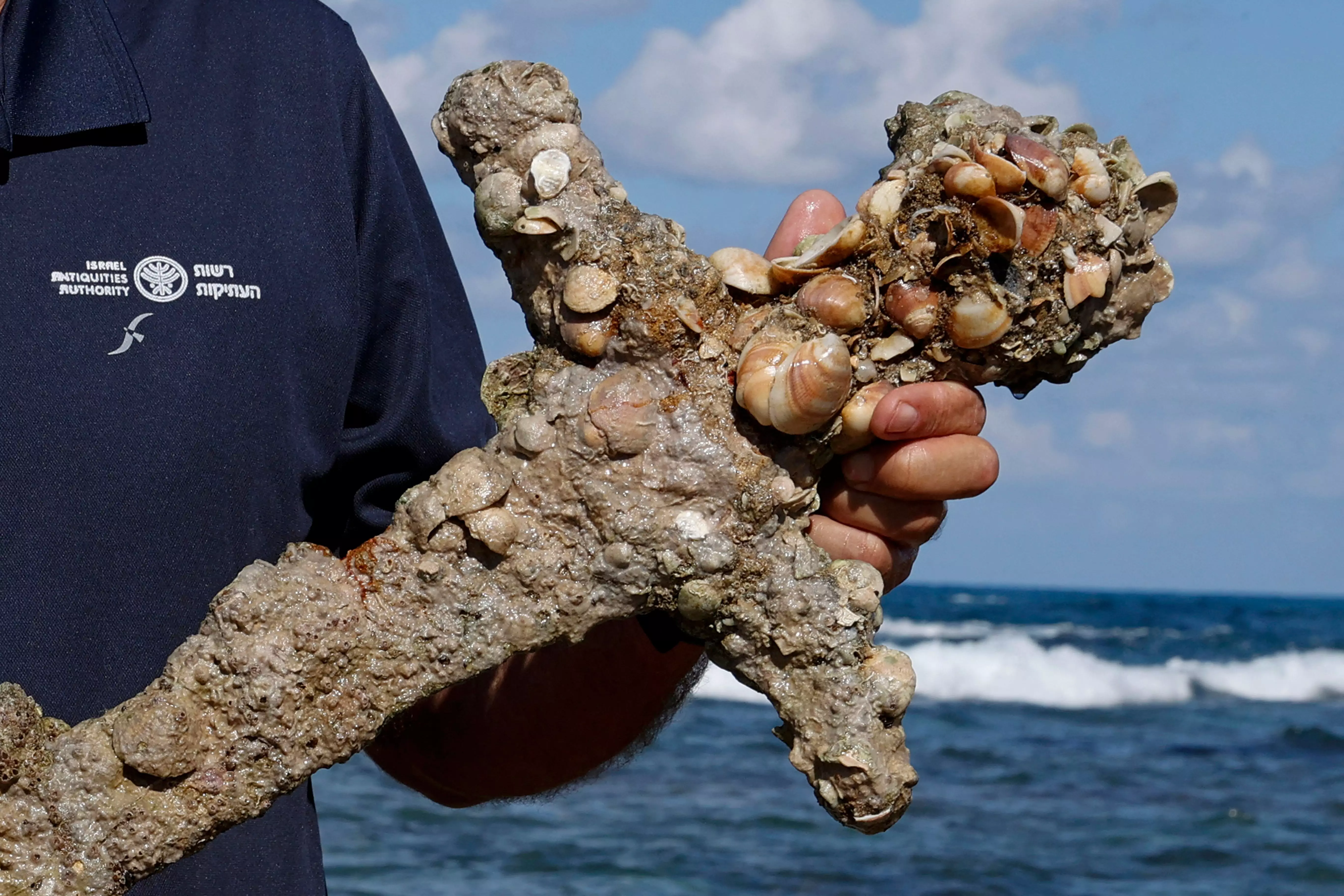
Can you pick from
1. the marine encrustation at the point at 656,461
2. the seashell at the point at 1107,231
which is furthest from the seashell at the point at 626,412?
the seashell at the point at 1107,231

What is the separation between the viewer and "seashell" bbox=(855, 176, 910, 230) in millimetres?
1913

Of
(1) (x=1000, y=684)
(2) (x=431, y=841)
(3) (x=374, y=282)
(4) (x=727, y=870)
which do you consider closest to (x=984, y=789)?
(4) (x=727, y=870)

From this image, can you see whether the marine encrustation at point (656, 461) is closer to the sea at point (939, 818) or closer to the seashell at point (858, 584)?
the seashell at point (858, 584)

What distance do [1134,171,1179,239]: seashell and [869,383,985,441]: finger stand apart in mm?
387

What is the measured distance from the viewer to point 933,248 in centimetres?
189

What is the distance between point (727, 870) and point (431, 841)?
270cm

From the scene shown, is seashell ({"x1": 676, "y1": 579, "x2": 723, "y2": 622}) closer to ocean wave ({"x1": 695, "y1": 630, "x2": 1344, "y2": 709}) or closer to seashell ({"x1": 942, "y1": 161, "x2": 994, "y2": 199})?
seashell ({"x1": 942, "y1": 161, "x2": 994, "y2": 199})

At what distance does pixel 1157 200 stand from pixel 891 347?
52 cm

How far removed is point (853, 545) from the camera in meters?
2.10

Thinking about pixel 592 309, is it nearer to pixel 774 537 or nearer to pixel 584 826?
pixel 774 537

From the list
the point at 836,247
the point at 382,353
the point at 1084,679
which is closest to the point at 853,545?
the point at 836,247

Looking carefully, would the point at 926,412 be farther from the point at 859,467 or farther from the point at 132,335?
the point at 132,335

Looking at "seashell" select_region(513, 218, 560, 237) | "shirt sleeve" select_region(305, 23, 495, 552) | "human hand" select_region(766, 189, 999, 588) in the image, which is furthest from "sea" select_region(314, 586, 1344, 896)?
"seashell" select_region(513, 218, 560, 237)

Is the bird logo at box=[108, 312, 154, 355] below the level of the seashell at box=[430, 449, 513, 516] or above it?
above
